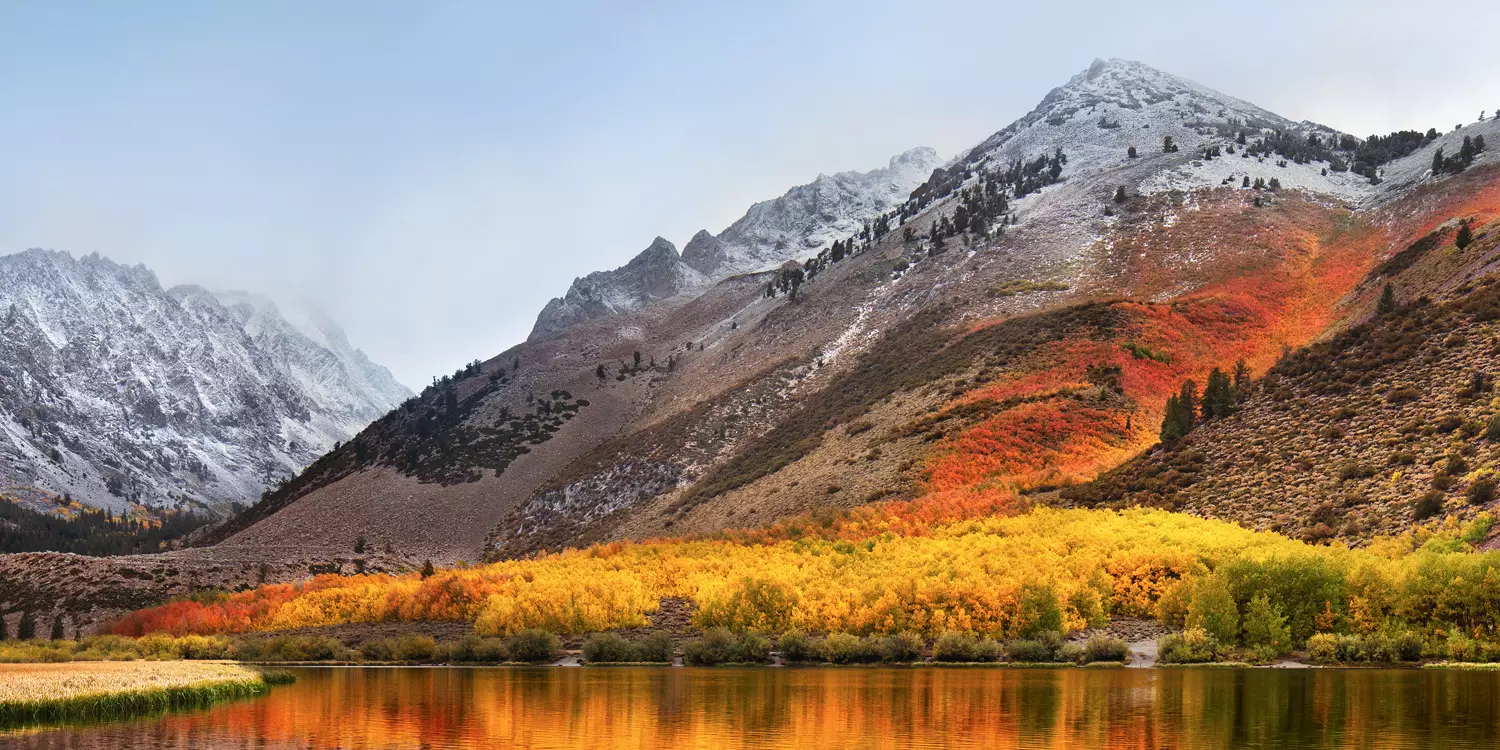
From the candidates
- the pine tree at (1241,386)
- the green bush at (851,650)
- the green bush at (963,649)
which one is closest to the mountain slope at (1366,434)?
the pine tree at (1241,386)

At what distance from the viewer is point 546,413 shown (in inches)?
5428

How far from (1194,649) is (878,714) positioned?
50.6 feet

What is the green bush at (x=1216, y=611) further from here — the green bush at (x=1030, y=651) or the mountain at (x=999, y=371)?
the mountain at (x=999, y=371)

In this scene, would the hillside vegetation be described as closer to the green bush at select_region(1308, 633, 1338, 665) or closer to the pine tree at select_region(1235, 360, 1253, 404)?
the green bush at select_region(1308, 633, 1338, 665)

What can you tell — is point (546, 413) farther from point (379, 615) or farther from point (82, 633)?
point (379, 615)

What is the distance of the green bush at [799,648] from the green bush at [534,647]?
1041 cm

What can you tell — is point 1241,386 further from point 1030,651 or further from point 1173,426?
point 1030,651

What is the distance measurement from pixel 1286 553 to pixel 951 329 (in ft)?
216

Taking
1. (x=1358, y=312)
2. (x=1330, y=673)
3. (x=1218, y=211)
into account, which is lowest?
(x=1330, y=673)

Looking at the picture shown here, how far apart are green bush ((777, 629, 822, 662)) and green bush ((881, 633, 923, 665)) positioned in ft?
8.21

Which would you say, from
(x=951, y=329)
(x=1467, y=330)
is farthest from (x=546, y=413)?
(x=1467, y=330)

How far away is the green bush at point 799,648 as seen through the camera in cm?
4103

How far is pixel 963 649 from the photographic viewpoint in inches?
1523

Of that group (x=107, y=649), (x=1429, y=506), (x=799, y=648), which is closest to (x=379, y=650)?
(x=107, y=649)
